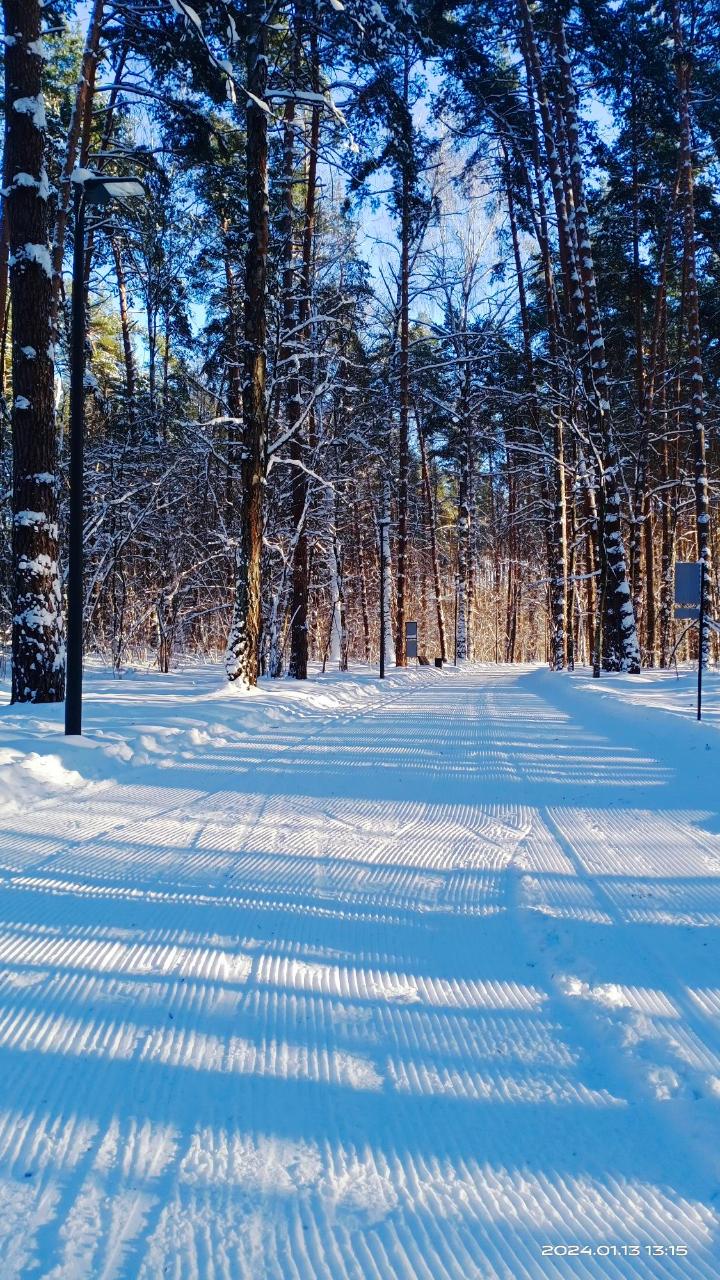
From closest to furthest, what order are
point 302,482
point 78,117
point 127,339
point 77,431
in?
Result: point 77,431
point 78,117
point 302,482
point 127,339

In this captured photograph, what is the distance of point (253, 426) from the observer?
13.2m

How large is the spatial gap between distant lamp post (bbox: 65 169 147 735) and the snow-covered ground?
5.36ft

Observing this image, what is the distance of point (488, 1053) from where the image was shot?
2.31 metres

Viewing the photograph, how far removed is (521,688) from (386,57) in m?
13.2

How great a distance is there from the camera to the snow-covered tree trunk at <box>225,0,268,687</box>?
12953 millimetres

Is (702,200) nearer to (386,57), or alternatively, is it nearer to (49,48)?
(386,57)

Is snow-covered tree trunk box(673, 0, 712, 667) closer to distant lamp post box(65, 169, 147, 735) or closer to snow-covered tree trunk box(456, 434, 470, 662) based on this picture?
snow-covered tree trunk box(456, 434, 470, 662)

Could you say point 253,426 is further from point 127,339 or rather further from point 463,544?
point 463,544

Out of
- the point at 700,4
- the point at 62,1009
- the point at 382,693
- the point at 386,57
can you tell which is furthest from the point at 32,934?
the point at 700,4

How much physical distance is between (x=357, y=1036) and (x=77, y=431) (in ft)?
22.0

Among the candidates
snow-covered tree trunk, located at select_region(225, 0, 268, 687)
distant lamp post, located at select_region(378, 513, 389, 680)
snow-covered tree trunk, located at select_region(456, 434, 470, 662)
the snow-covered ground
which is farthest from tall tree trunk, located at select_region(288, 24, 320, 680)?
the snow-covered ground

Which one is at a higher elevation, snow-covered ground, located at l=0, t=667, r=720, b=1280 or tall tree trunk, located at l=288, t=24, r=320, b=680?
tall tree trunk, located at l=288, t=24, r=320, b=680

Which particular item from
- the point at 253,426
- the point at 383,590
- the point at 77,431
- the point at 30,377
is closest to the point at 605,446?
the point at 383,590

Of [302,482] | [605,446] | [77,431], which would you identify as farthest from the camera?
[302,482]
